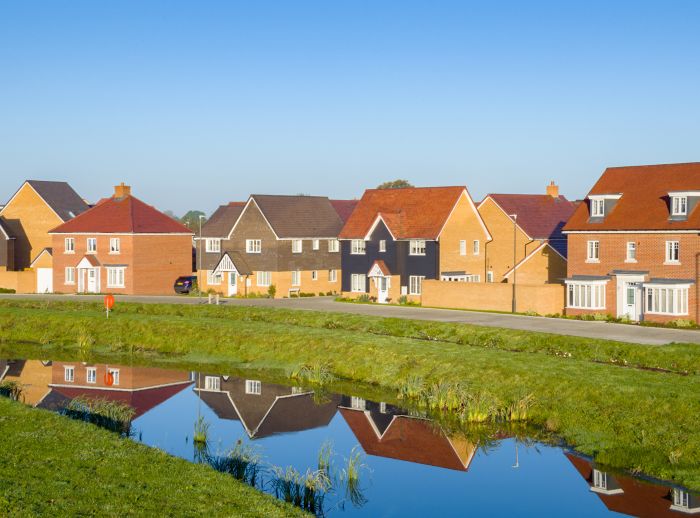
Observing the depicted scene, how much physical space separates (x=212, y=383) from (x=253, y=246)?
106 feet

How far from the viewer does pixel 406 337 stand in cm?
4222

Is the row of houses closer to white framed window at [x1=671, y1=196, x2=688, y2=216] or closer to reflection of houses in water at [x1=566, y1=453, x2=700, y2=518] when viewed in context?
white framed window at [x1=671, y1=196, x2=688, y2=216]

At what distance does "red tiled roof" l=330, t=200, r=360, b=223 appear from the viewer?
75.2 meters

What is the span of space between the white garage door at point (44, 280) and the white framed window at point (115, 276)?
664 cm

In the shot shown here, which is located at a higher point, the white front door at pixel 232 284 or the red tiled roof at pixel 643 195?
the red tiled roof at pixel 643 195

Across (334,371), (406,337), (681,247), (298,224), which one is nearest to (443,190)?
(298,224)

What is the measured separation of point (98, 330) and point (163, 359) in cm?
660

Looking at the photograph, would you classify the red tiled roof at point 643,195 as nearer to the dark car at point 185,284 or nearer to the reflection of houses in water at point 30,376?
the reflection of houses in water at point 30,376

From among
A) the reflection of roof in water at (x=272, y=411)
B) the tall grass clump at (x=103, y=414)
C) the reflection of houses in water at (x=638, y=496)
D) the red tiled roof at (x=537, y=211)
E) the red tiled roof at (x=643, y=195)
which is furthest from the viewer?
the red tiled roof at (x=537, y=211)

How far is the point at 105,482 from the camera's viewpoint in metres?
19.3

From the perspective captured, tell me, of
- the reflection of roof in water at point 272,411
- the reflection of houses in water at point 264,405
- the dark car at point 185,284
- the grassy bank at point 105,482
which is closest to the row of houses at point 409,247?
the dark car at point 185,284

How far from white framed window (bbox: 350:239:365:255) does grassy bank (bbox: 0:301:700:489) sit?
46.6 feet

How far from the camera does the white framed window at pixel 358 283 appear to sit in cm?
6450

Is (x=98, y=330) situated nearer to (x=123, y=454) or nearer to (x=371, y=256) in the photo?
(x=371, y=256)
